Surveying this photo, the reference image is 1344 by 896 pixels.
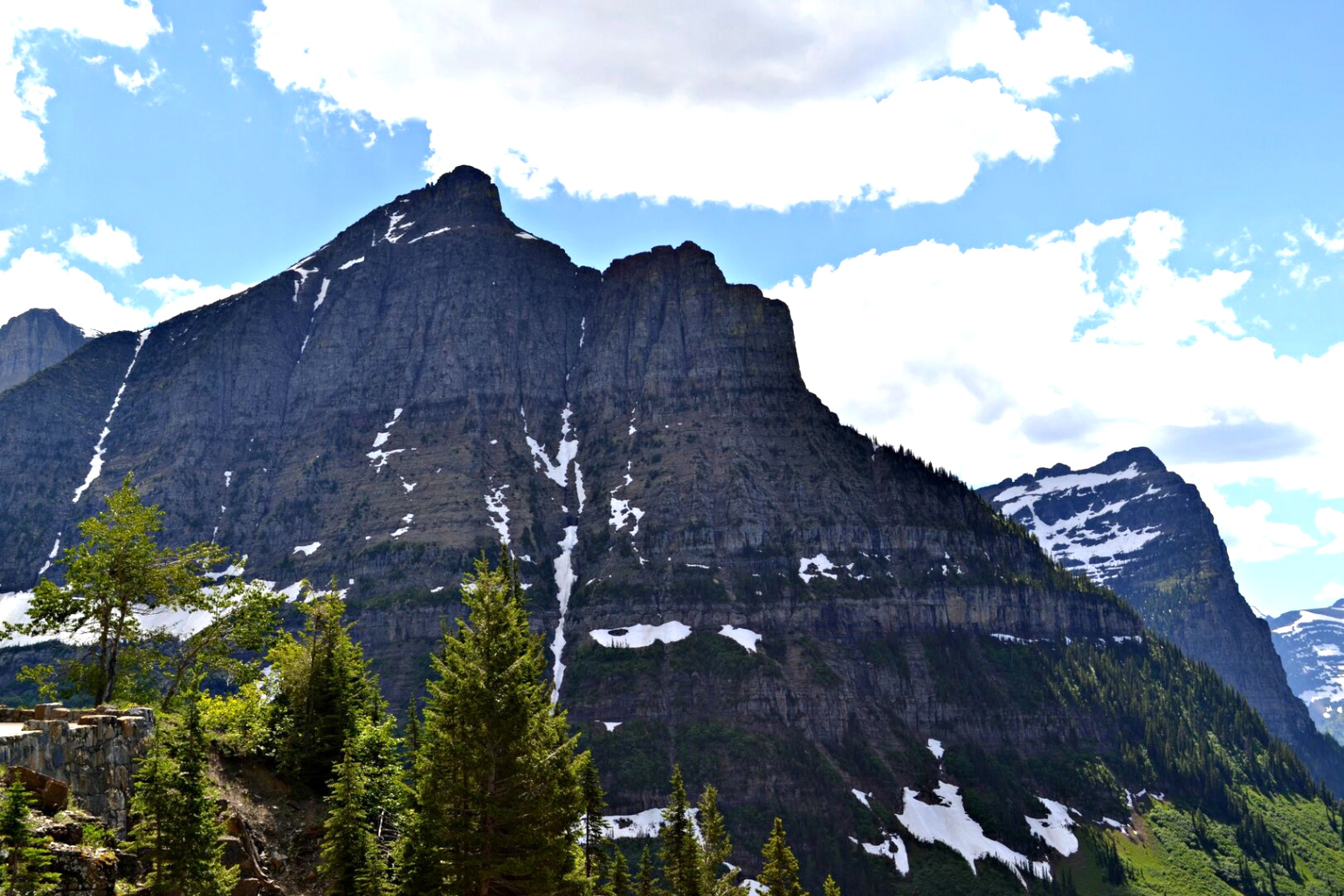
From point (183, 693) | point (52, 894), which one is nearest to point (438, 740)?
point (52, 894)

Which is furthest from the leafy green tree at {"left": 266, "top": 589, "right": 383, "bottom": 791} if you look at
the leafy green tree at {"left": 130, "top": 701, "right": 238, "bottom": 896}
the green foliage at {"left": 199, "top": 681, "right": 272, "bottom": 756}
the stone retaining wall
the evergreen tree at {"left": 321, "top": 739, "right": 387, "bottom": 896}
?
the stone retaining wall

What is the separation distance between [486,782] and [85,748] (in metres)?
13.8

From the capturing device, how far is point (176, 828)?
3647cm

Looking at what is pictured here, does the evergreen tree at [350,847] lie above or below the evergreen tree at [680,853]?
above

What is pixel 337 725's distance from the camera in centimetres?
5350

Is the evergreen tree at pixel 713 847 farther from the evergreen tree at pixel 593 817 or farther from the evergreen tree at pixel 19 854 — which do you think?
the evergreen tree at pixel 19 854

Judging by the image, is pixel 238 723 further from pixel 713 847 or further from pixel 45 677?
pixel 713 847

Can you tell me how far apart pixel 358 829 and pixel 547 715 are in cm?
874

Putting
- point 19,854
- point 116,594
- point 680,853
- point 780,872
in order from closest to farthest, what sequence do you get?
point 19,854 < point 116,594 < point 680,853 < point 780,872

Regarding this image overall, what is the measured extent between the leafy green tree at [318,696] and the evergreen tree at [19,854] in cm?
1810

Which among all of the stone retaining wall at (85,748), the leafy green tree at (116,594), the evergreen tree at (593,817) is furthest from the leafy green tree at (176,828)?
the evergreen tree at (593,817)

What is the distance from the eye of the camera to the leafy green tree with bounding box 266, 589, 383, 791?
51.9 metres

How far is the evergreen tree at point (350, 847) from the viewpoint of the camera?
1626 inches

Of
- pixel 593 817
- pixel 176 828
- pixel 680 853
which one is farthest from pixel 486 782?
pixel 680 853
